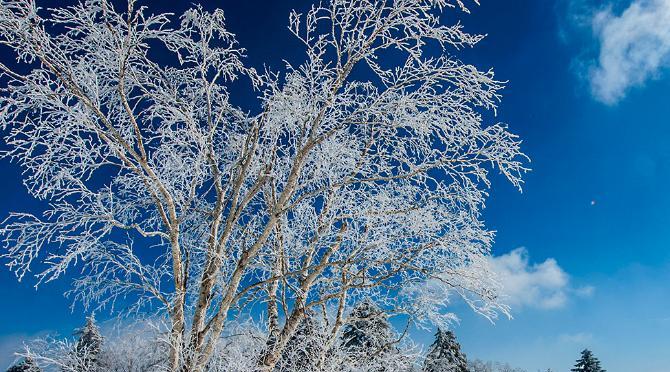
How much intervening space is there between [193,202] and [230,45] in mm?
2423

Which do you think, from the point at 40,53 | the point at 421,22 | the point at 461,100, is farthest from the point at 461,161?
the point at 40,53

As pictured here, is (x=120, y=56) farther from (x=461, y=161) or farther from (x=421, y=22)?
(x=461, y=161)

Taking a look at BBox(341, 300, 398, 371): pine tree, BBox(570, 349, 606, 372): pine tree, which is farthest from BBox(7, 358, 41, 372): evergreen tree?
BBox(570, 349, 606, 372): pine tree

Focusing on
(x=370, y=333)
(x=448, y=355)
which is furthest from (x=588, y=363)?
(x=370, y=333)

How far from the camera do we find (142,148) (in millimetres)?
6043

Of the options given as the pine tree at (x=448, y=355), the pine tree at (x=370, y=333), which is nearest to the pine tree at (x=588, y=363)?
the pine tree at (x=448, y=355)

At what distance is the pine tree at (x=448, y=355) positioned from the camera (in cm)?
3009

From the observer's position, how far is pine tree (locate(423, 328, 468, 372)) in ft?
98.7

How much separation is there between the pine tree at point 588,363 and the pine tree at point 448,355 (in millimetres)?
9587

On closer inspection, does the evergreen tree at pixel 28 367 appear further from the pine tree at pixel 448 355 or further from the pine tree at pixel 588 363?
the pine tree at pixel 588 363

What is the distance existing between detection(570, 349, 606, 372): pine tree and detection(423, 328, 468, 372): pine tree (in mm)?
9587

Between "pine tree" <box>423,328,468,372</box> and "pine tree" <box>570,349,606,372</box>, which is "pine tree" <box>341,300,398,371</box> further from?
"pine tree" <box>570,349,606,372</box>

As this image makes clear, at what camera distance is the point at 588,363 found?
34.8m

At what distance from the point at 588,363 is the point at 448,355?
11807mm
